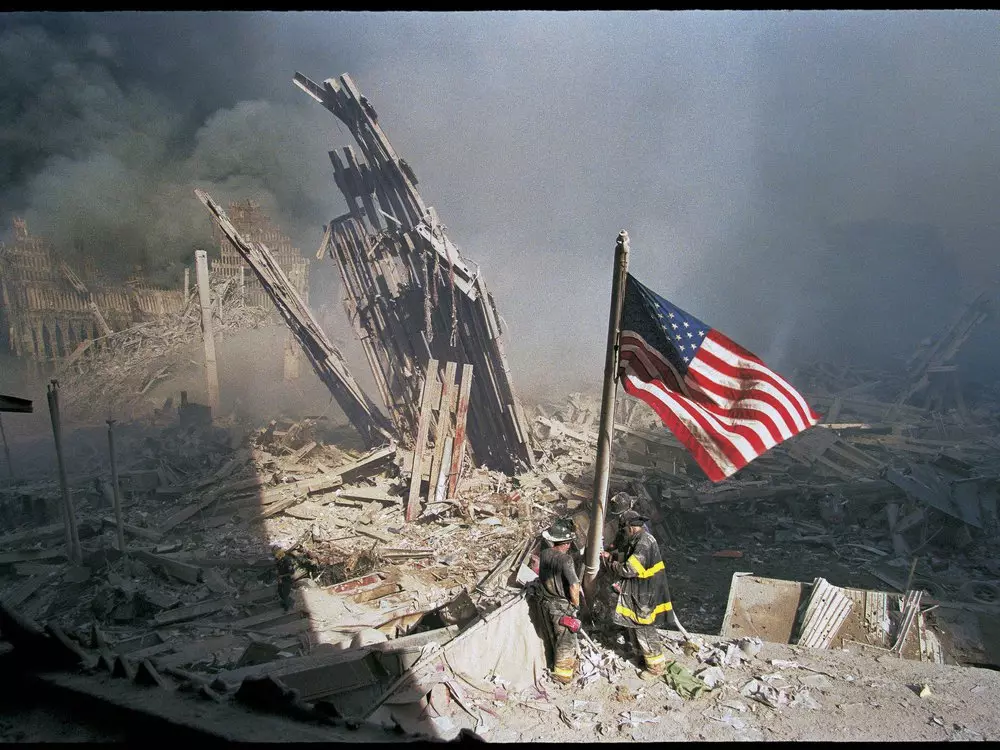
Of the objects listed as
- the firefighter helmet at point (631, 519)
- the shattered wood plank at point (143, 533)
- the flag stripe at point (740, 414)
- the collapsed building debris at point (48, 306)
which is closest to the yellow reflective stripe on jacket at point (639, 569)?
the firefighter helmet at point (631, 519)

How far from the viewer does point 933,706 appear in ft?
13.7

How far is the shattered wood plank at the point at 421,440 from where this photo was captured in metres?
10.1

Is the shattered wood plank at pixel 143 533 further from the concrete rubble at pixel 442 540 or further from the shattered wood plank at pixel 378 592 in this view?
the shattered wood plank at pixel 378 592

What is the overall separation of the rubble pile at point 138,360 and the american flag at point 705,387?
15.5 m

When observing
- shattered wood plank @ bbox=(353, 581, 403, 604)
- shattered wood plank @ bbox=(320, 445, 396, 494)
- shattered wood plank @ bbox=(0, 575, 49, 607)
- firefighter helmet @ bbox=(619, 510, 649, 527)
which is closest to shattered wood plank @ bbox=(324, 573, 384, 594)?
shattered wood plank @ bbox=(353, 581, 403, 604)

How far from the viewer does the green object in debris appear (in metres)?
4.23

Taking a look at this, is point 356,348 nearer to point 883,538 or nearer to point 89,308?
point 89,308

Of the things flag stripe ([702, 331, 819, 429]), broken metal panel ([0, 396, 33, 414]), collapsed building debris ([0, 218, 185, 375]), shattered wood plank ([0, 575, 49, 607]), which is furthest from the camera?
collapsed building debris ([0, 218, 185, 375])

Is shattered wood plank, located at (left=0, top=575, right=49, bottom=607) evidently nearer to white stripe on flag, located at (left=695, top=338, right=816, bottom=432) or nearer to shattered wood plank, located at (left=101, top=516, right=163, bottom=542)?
shattered wood plank, located at (left=101, top=516, right=163, bottom=542)

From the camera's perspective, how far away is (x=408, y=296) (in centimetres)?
1195

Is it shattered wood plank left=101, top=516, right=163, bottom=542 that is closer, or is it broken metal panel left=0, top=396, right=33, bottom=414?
broken metal panel left=0, top=396, right=33, bottom=414

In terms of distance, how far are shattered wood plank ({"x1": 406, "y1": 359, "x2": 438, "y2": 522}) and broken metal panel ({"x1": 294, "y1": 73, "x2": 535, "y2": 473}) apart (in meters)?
1.20

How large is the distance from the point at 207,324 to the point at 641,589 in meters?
12.5

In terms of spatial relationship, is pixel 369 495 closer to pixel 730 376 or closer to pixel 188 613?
pixel 188 613
